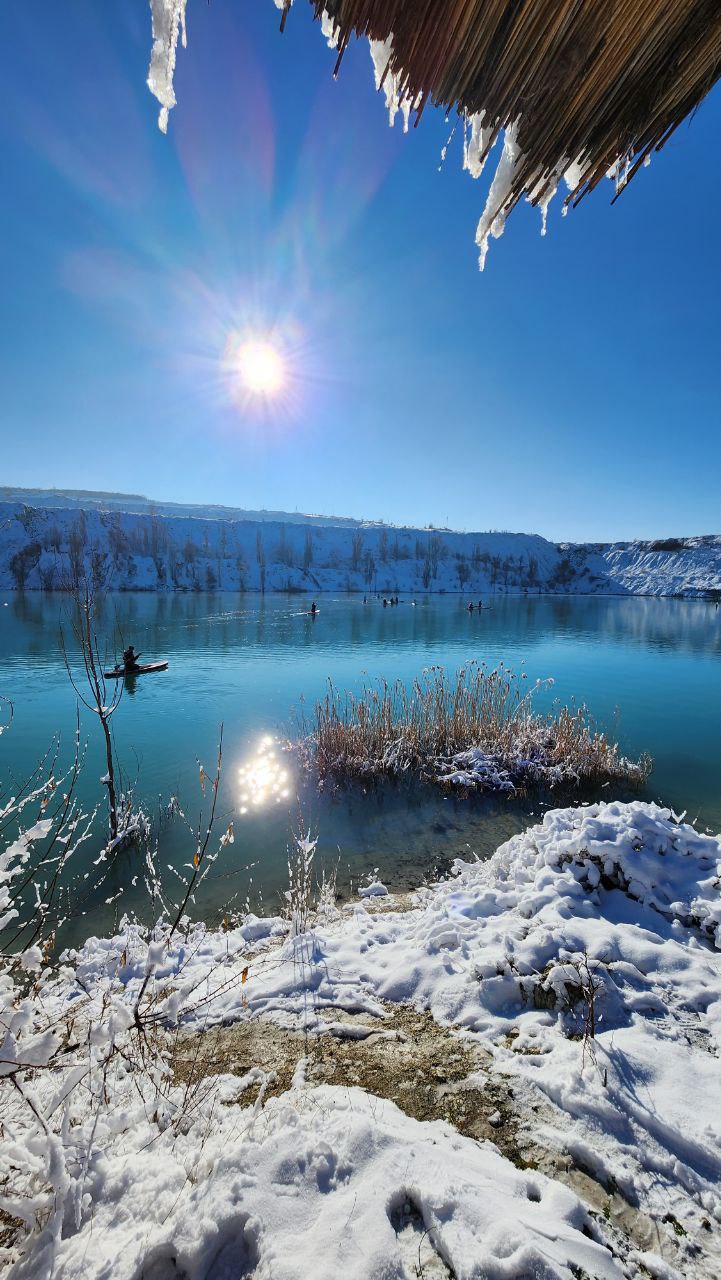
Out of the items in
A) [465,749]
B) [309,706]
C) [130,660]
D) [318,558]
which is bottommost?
[309,706]

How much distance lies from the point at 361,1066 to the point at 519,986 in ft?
3.85

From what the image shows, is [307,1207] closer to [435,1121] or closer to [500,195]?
[435,1121]

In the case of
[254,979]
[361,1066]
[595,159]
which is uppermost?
[595,159]

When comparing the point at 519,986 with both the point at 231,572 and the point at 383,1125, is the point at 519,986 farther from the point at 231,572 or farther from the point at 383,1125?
the point at 231,572

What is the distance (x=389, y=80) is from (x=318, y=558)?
104m

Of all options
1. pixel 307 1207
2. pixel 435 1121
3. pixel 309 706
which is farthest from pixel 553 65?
pixel 309 706

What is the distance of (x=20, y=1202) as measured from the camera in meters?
1.61

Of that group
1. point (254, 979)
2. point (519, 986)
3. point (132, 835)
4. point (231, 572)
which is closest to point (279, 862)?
point (132, 835)

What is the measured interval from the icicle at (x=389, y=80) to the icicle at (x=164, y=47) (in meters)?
0.66

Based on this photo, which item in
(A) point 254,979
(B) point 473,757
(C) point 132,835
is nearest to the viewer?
(A) point 254,979

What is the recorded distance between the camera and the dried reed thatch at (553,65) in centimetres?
153

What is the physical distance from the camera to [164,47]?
167 cm

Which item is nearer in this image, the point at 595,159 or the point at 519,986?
the point at 595,159

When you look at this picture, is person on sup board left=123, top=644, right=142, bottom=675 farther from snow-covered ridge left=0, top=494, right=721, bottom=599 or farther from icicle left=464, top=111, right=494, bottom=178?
snow-covered ridge left=0, top=494, right=721, bottom=599
